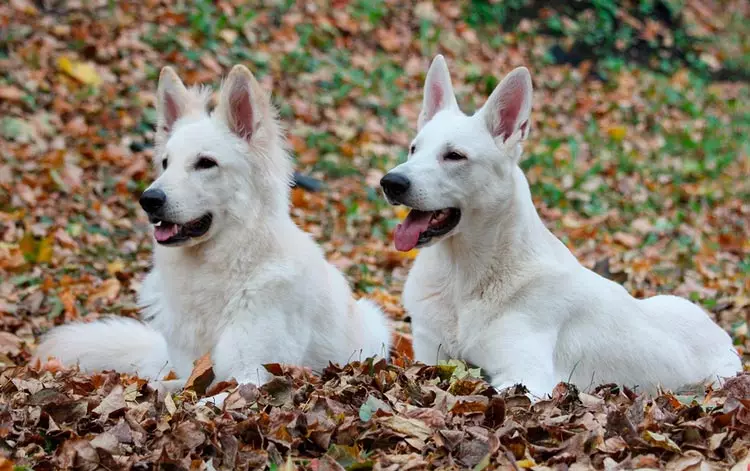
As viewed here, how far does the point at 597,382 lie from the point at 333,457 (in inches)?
77.4

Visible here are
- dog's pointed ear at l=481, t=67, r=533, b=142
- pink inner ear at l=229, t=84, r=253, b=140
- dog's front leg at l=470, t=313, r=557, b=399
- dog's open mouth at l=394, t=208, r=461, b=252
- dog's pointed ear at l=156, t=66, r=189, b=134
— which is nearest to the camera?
dog's front leg at l=470, t=313, r=557, b=399

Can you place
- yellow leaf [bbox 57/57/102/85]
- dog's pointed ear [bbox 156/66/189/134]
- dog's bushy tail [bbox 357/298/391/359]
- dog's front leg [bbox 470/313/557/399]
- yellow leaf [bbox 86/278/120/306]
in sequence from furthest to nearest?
1. yellow leaf [bbox 57/57/102/85]
2. yellow leaf [bbox 86/278/120/306]
3. dog's bushy tail [bbox 357/298/391/359]
4. dog's pointed ear [bbox 156/66/189/134]
5. dog's front leg [bbox 470/313/557/399]

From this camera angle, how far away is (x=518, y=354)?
4.82m

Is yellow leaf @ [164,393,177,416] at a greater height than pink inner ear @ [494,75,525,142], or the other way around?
pink inner ear @ [494,75,525,142]

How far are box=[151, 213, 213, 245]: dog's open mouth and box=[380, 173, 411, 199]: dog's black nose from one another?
3.13 feet

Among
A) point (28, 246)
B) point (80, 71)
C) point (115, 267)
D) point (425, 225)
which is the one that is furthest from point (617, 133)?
point (425, 225)

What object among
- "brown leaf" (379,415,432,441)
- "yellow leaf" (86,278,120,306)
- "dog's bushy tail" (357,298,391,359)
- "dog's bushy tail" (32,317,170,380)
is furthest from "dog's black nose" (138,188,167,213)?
"yellow leaf" (86,278,120,306)

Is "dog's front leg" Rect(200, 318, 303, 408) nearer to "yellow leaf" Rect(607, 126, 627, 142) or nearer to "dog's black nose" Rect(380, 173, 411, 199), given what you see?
"dog's black nose" Rect(380, 173, 411, 199)

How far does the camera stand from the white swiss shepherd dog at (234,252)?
5.01 metres

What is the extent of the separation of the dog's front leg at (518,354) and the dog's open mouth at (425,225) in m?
0.55

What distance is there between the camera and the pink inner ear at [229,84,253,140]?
5184mm

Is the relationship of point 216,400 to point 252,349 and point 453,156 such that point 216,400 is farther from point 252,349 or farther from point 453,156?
point 453,156

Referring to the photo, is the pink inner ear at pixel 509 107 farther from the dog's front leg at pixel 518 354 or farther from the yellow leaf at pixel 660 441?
the yellow leaf at pixel 660 441

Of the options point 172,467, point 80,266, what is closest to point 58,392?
point 172,467
